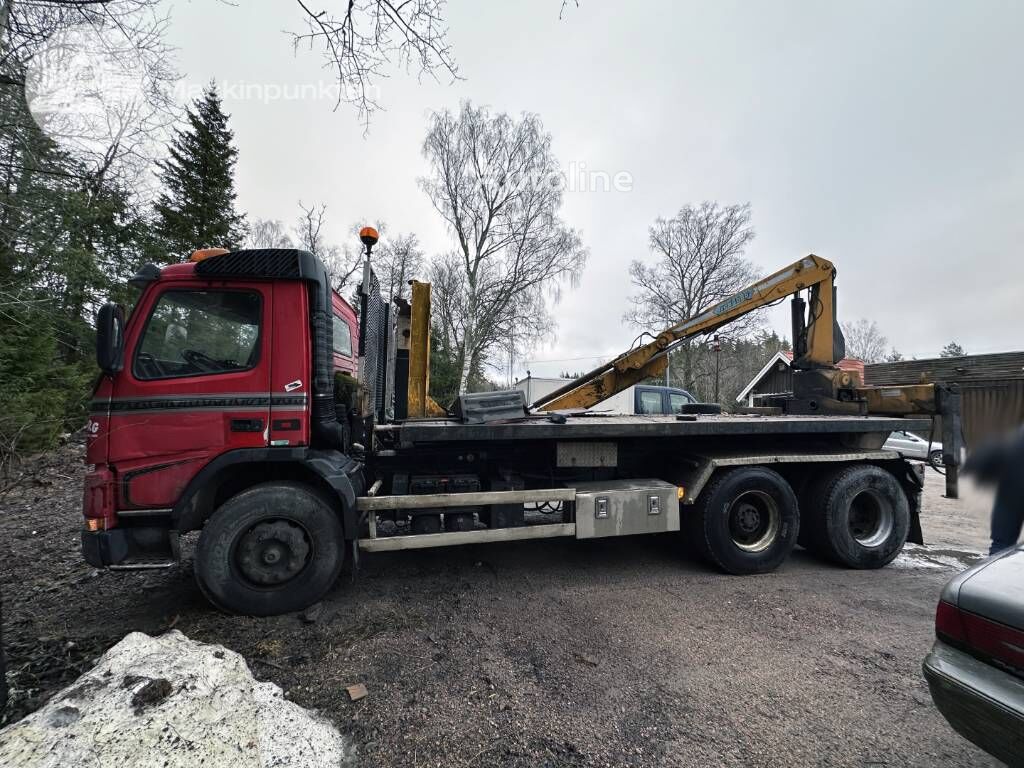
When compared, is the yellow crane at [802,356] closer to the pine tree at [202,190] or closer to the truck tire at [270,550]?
the truck tire at [270,550]

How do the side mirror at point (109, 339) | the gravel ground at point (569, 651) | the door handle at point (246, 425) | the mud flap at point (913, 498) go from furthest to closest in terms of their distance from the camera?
the mud flap at point (913, 498)
the door handle at point (246, 425)
the side mirror at point (109, 339)
the gravel ground at point (569, 651)

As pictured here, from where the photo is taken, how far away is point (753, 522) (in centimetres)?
396

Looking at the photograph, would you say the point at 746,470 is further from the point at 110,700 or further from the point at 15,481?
the point at 15,481

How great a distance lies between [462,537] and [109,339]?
278 centimetres

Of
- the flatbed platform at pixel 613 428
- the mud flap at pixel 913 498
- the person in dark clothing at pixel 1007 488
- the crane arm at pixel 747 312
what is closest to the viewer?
the person in dark clothing at pixel 1007 488

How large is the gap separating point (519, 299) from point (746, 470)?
Answer: 54.8ft

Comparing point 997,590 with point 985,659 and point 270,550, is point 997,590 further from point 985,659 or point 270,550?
point 270,550

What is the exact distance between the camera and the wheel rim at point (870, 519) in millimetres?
4168

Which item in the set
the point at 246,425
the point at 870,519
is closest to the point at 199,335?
the point at 246,425

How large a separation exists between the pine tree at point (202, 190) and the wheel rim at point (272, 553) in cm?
1674

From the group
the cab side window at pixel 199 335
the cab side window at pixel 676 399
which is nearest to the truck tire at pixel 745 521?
the cab side window at pixel 199 335

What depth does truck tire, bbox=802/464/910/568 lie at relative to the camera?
4.04 m

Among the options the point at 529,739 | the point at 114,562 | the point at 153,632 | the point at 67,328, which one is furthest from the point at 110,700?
the point at 67,328

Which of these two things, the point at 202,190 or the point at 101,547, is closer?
the point at 101,547
